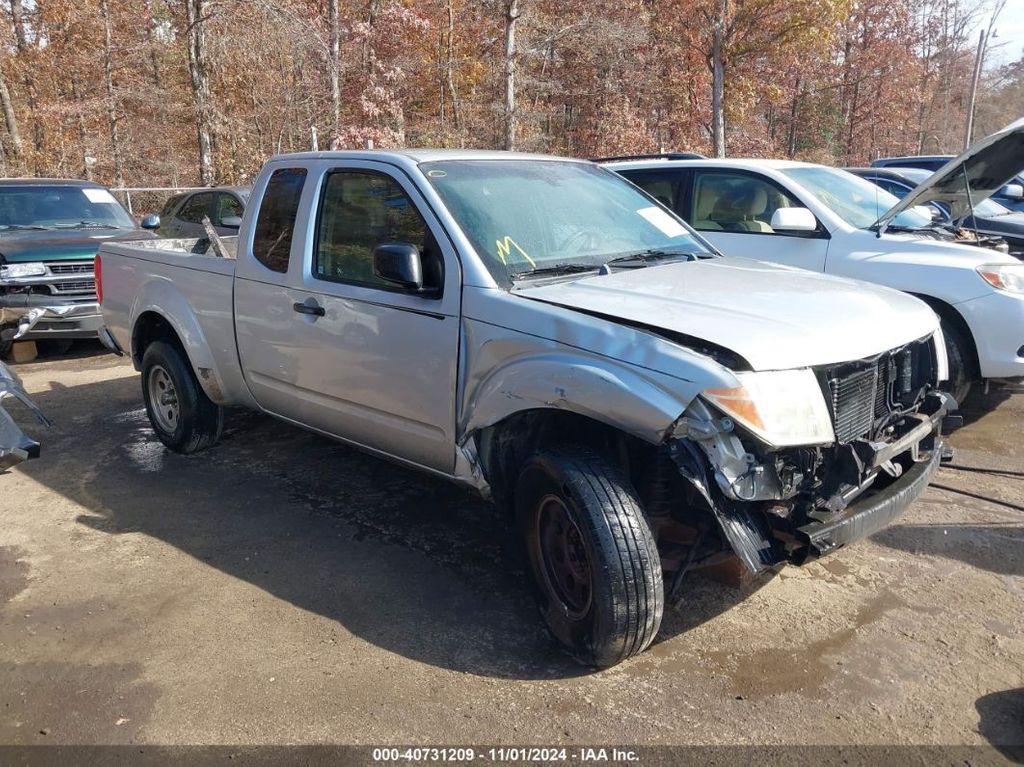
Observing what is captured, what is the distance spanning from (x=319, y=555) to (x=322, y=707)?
1264 millimetres

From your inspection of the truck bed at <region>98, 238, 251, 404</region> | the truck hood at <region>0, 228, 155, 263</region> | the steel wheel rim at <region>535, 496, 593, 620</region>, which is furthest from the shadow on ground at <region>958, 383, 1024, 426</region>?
the truck hood at <region>0, 228, 155, 263</region>

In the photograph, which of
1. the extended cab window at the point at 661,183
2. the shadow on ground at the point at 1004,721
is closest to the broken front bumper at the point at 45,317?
the extended cab window at the point at 661,183

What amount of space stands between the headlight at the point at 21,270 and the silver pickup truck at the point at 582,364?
4.69m

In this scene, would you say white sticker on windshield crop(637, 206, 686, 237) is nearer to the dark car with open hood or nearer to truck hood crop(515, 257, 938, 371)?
truck hood crop(515, 257, 938, 371)

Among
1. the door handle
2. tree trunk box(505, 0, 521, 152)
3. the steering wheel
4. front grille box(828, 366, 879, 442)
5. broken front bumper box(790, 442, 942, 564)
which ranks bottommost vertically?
broken front bumper box(790, 442, 942, 564)

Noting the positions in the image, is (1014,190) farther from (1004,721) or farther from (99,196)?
(99,196)

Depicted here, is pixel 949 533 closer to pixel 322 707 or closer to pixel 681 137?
pixel 322 707

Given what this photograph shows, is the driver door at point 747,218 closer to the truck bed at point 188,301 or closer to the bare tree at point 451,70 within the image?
the truck bed at point 188,301

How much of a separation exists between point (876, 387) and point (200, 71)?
16699 mm

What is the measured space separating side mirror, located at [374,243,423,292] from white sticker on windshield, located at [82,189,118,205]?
8.19 metres

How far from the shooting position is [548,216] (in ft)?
13.1

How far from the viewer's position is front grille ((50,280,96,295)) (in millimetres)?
8664

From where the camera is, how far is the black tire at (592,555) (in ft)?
9.54

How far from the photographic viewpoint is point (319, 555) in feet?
13.6
